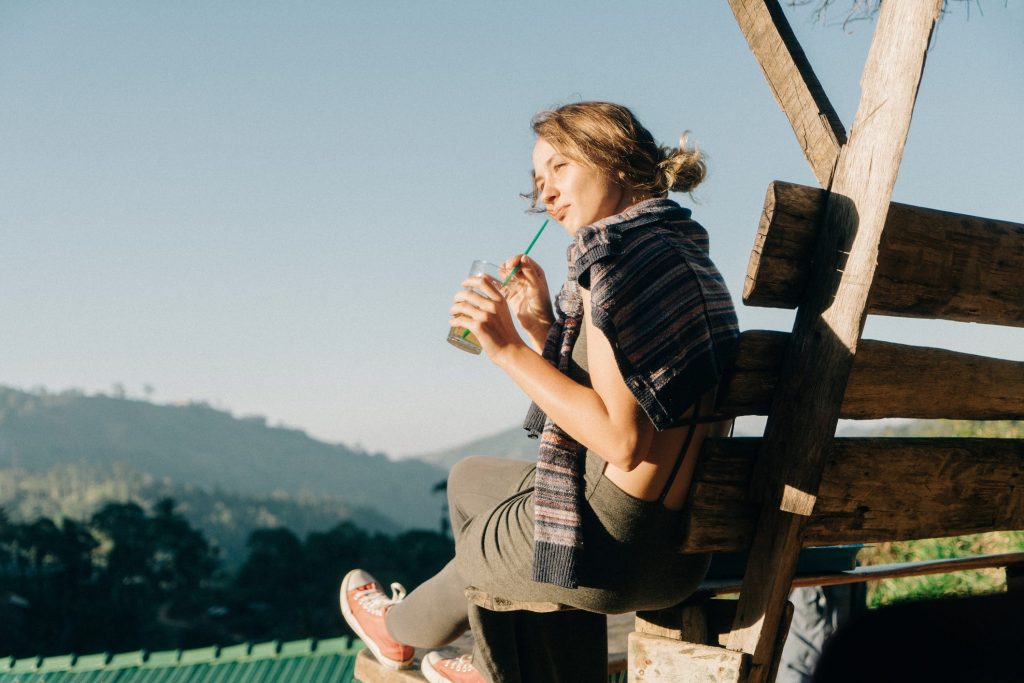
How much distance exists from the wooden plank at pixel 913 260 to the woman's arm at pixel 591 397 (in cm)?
28

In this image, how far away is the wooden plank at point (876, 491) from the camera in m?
1.67

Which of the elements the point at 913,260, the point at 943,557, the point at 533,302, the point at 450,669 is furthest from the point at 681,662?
the point at 943,557

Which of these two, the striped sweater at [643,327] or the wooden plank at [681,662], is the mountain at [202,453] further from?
the striped sweater at [643,327]

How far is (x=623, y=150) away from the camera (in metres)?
1.99

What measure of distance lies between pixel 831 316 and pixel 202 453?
3500 inches

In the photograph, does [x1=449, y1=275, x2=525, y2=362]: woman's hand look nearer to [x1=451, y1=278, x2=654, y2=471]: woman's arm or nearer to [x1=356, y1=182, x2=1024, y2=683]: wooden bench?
[x1=451, y1=278, x2=654, y2=471]: woman's arm

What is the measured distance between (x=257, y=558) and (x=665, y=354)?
30.3 meters

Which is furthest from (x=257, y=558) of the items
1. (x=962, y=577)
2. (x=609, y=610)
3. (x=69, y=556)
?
(x=609, y=610)

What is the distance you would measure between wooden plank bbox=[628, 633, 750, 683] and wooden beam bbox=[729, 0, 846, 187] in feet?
3.03

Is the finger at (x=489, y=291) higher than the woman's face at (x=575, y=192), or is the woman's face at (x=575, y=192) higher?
the woman's face at (x=575, y=192)

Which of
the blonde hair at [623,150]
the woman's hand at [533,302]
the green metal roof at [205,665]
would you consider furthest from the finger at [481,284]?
the green metal roof at [205,665]

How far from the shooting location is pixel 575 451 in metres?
1.77

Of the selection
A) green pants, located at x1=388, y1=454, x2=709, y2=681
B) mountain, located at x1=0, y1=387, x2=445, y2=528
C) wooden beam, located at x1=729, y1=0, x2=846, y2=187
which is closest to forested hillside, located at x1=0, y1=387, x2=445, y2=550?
mountain, located at x1=0, y1=387, x2=445, y2=528

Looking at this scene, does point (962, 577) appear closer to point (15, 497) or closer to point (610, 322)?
point (610, 322)
